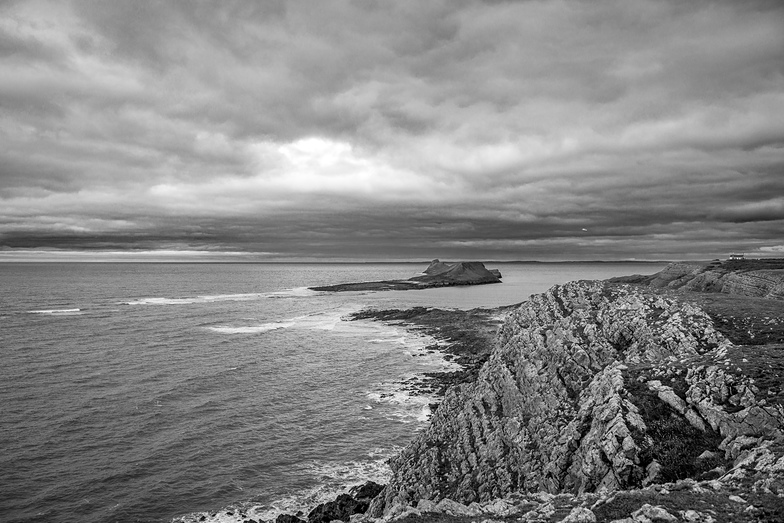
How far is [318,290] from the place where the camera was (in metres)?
193

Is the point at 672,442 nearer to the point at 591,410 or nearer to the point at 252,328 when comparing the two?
the point at 591,410

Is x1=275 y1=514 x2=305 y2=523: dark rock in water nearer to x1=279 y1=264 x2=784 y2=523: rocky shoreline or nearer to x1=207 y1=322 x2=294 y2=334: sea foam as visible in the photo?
x1=279 y1=264 x2=784 y2=523: rocky shoreline

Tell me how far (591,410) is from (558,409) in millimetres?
3314

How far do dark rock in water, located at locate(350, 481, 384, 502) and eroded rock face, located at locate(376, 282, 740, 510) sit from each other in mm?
3463

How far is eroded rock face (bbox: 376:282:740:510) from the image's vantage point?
17703 millimetres

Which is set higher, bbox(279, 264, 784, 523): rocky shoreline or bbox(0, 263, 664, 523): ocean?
bbox(279, 264, 784, 523): rocky shoreline

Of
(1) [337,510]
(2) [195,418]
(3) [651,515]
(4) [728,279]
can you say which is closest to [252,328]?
(2) [195,418]

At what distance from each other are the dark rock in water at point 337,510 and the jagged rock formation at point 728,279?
→ 190ft

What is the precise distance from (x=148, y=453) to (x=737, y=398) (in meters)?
37.6

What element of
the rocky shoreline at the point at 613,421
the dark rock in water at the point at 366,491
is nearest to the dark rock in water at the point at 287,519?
the rocky shoreline at the point at 613,421

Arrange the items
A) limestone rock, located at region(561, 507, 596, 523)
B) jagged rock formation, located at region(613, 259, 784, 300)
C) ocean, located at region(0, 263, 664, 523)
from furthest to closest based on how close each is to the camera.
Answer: jagged rock formation, located at region(613, 259, 784, 300) < ocean, located at region(0, 263, 664, 523) < limestone rock, located at region(561, 507, 596, 523)

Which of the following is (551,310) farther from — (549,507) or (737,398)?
(549,507)

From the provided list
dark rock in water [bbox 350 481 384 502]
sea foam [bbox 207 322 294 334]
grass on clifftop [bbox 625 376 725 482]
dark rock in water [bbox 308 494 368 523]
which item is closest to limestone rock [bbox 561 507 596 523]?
grass on clifftop [bbox 625 376 725 482]

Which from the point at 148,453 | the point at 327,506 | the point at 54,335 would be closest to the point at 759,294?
the point at 327,506
